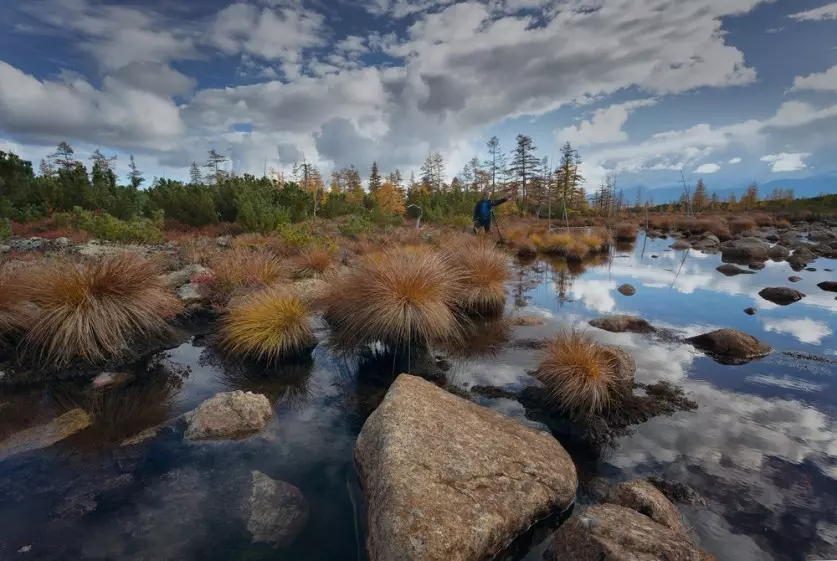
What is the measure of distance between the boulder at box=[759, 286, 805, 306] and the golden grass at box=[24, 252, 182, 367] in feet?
57.1

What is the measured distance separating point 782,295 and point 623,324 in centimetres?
731

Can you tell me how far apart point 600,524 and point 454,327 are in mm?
6141

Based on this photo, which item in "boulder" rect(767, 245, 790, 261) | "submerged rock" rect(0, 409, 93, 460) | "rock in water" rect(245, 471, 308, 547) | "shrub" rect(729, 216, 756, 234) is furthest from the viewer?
"shrub" rect(729, 216, 756, 234)

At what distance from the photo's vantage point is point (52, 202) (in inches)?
843

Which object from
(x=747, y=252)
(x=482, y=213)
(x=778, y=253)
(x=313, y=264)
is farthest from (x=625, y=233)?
(x=313, y=264)

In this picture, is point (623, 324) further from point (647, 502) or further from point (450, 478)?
point (450, 478)

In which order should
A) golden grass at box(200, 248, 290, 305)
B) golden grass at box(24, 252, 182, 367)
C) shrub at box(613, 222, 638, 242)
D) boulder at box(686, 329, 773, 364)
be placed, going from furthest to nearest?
shrub at box(613, 222, 638, 242)
golden grass at box(200, 248, 290, 305)
boulder at box(686, 329, 773, 364)
golden grass at box(24, 252, 182, 367)

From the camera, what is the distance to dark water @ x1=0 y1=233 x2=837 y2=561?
3722 millimetres

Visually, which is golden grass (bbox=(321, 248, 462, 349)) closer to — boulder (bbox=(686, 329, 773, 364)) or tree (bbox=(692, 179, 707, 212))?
boulder (bbox=(686, 329, 773, 364))

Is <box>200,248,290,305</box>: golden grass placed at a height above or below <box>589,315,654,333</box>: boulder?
above

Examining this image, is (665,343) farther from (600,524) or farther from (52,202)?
(52,202)

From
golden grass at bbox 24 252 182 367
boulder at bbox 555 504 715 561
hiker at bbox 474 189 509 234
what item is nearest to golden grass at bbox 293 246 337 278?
golden grass at bbox 24 252 182 367

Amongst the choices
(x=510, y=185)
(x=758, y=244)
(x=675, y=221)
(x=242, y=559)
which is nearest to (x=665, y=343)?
(x=242, y=559)

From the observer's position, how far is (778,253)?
22.4m
